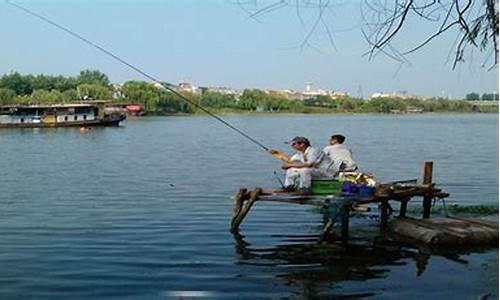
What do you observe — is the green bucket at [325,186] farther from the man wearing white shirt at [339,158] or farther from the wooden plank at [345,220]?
the wooden plank at [345,220]

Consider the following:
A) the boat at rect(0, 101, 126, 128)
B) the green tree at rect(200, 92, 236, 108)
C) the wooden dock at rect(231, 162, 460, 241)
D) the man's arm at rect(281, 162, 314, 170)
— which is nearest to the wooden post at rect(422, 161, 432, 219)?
the wooden dock at rect(231, 162, 460, 241)

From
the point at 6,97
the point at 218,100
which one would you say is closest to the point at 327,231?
the point at 6,97

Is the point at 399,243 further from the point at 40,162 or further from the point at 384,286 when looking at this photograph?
the point at 40,162

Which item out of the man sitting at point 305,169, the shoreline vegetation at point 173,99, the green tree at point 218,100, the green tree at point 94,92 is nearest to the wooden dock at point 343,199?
the man sitting at point 305,169

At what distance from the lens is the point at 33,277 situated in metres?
10.9

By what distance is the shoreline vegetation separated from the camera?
387ft

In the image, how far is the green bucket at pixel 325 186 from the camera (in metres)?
13.5

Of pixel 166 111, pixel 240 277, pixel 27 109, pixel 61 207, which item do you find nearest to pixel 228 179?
pixel 61 207

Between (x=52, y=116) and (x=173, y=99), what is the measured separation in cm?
5543

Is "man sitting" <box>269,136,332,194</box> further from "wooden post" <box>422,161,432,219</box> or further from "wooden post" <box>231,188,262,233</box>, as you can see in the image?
"wooden post" <box>422,161,432,219</box>

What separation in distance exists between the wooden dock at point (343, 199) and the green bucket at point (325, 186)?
0.28 metres

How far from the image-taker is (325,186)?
44.7ft

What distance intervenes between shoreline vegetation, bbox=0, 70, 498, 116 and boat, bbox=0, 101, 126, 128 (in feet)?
Answer: 80.7

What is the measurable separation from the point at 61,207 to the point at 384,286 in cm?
1147
